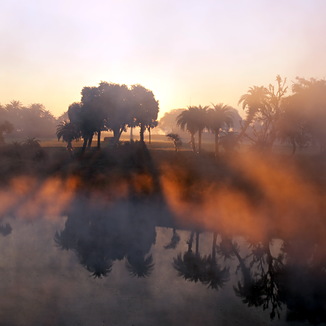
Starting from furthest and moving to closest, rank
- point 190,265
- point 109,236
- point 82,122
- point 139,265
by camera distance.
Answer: point 82,122 < point 109,236 < point 190,265 < point 139,265

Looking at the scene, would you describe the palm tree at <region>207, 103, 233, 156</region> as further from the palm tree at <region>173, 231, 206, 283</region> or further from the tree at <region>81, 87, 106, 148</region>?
the palm tree at <region>173, 231, 206, 283</region>

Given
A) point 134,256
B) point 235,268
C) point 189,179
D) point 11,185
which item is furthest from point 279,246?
point 11,185

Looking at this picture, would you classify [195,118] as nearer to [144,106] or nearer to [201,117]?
[201,117]

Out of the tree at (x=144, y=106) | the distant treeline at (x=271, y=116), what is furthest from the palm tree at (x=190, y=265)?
A: the tree at (x=144, y=106)

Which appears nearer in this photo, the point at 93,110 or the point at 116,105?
the point at 93,110

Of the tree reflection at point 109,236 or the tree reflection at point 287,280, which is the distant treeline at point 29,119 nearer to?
the tree reflection at point 109,236

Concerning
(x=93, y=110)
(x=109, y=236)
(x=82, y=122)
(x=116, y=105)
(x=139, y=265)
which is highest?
(x=116, y=105)

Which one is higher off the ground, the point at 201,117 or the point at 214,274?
the point at 201,117

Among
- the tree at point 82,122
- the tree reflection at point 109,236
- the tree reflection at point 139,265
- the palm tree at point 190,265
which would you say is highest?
the tree at point 82,122

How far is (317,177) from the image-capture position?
131 ft

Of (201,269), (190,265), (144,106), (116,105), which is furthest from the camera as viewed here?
(144,106)

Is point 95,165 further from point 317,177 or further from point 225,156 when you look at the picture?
point 317,177

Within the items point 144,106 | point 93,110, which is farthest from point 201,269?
point 144,106

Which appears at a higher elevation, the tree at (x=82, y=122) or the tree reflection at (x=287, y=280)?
the tree at (x=82, y=122)
